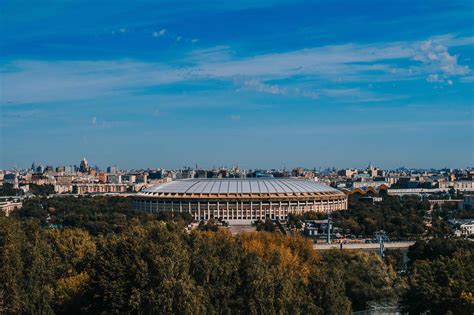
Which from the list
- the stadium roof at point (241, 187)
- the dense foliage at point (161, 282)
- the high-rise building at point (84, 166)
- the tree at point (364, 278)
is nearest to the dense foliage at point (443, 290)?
the dense foliage at point (161, 282)

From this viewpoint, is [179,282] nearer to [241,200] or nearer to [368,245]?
[368,245]

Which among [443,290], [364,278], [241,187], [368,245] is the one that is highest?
[241,187]

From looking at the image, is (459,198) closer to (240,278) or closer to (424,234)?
(424,234)

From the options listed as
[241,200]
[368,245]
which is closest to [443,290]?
[368,245]

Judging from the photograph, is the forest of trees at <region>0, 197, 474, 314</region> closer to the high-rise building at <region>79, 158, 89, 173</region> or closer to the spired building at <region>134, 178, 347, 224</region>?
the spired building at <region>134, 178, 347, 224</region>

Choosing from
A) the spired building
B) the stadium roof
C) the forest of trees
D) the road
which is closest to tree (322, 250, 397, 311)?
the forest of trees

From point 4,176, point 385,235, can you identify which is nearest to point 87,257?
point 385,235

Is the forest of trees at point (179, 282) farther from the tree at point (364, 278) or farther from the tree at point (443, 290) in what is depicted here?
the tree at point (364, 278)
